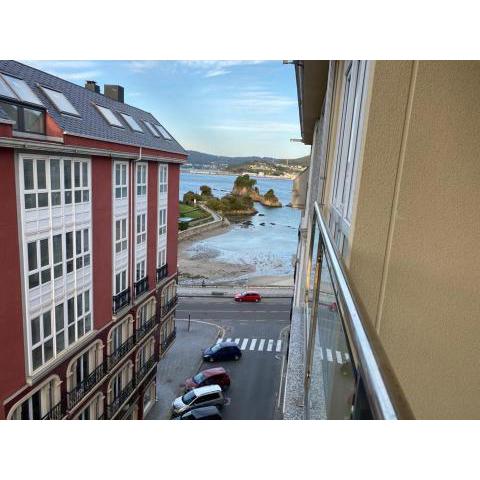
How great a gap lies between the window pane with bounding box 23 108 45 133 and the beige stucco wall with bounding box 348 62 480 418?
112 inches

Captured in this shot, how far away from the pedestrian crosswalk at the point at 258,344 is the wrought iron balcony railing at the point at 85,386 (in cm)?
336

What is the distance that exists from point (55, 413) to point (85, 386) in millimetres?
477

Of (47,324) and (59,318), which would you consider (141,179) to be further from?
(47,324)

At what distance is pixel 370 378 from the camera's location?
0.71 feet

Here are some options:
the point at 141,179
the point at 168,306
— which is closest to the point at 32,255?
the point at 141,179

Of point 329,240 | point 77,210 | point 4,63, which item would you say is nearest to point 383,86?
point 329,240

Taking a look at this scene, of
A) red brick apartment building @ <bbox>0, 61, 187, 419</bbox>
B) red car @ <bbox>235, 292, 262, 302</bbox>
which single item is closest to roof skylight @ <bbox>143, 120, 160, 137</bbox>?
red brick apartment building @ <bbox>0, 61, 187, 419</bbox>

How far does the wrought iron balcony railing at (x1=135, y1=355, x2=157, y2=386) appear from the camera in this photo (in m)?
4.74

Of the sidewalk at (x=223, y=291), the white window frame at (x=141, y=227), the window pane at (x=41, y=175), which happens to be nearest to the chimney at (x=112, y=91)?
the white window frame at (x=141, y=227)

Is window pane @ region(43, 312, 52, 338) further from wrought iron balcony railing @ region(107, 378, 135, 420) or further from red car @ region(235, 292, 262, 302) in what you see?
red car @ region(235, 292, 262, 302)

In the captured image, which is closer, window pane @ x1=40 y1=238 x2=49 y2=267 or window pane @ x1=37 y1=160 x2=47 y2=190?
window pane @ x1=37 y1=160 x2=47 y2=190

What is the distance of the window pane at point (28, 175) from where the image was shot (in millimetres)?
2529

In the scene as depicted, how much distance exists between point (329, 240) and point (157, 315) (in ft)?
16.7
